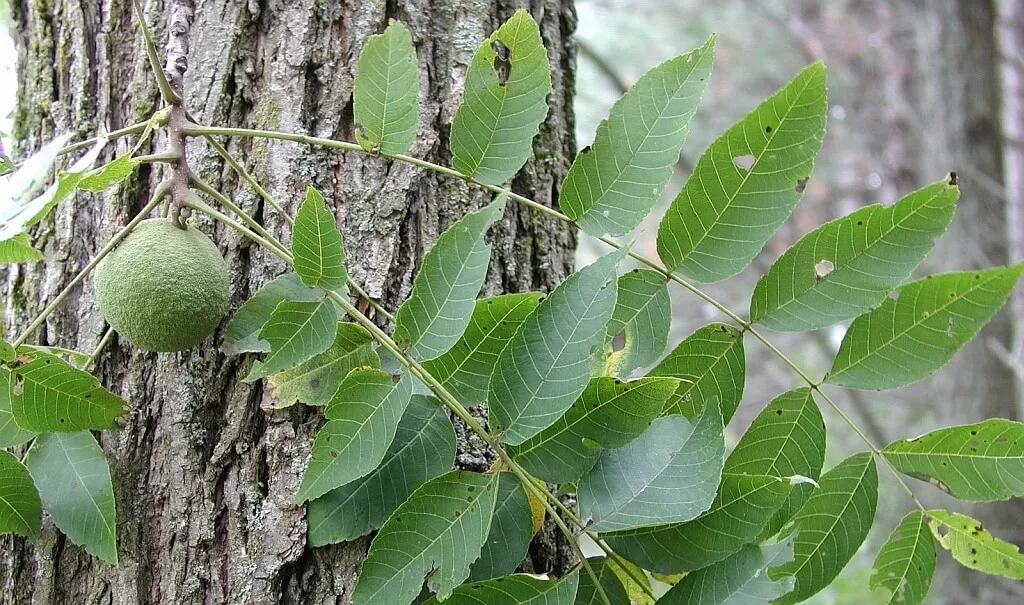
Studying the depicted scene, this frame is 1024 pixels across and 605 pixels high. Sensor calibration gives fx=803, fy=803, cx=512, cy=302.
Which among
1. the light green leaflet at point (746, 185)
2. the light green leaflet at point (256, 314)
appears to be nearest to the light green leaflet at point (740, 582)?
the light green leaflet at point (746, 185)

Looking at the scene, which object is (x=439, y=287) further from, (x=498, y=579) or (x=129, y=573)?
(x=129, y=573)

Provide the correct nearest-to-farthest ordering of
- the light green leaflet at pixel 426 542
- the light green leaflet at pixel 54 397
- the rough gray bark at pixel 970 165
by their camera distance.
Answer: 1. the light green leaflet at pixel 426 542
2. the light green leaflet at pixel 54 397
3. the rough gray bark at pixel 970 165

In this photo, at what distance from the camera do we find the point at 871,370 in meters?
1.11

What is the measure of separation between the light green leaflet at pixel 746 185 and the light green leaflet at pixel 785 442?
0.67 ft

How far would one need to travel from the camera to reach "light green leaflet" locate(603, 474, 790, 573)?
0.94 metres

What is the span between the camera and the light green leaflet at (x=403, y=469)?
3.33 ft

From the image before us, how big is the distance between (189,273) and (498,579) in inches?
22.0

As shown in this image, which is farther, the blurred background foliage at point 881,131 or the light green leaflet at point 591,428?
the blurred background foliage at point 881,131

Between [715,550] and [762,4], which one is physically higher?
[762,4]

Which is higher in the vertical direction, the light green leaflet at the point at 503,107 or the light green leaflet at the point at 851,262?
the light green leaflet at the point at 503,107

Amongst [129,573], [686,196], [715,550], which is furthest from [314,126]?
[715,550]

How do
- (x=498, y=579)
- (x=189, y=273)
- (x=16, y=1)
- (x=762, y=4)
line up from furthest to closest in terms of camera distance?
1. (x=762, y=4)
2. (x=16, y=1)
3. (x=189, y=273)
4. (x=498, y=579)

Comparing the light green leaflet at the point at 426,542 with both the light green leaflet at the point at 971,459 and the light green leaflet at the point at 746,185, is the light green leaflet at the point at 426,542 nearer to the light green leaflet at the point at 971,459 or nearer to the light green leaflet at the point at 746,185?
the light green leaflet at the point at 746,185

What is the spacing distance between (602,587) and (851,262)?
0.53 meters
